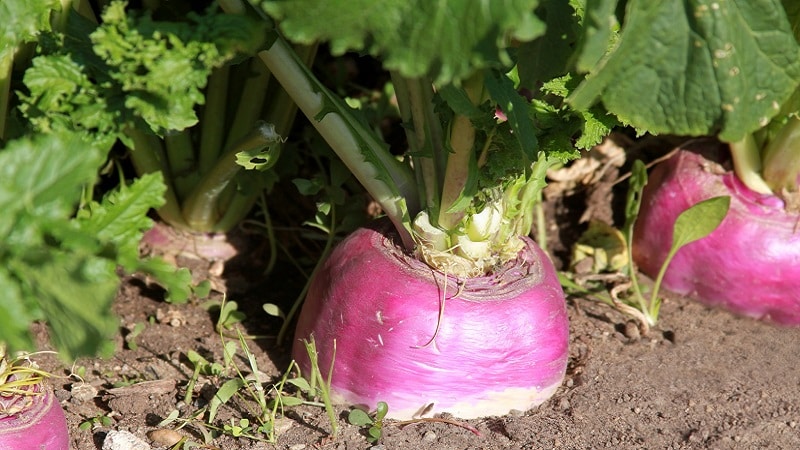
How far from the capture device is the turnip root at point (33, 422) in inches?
61.5

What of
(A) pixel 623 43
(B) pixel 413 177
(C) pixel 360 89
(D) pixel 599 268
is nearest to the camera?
(A) pixel 623 43

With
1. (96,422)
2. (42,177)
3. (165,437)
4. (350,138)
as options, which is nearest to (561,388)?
(350,138)

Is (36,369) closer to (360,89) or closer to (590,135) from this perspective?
(590,135)

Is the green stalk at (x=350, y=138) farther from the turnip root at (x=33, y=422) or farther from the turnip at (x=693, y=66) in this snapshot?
the turnip root at (x=33, y=422)

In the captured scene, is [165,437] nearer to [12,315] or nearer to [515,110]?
[12,315]

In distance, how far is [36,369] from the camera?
1.64m

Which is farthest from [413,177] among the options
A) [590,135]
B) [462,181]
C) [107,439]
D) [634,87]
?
[107,439]

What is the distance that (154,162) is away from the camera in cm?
217

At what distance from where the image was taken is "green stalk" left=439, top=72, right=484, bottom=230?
1.59m

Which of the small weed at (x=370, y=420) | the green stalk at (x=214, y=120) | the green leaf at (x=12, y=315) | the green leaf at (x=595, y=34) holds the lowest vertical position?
the small weed at (x=370, y=420)

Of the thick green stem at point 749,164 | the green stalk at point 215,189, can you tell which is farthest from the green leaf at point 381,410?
the thick green stem at point 749,164

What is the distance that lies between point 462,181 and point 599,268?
2.27ft

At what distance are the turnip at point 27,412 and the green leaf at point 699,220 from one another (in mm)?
1226

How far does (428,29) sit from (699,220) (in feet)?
3.30
